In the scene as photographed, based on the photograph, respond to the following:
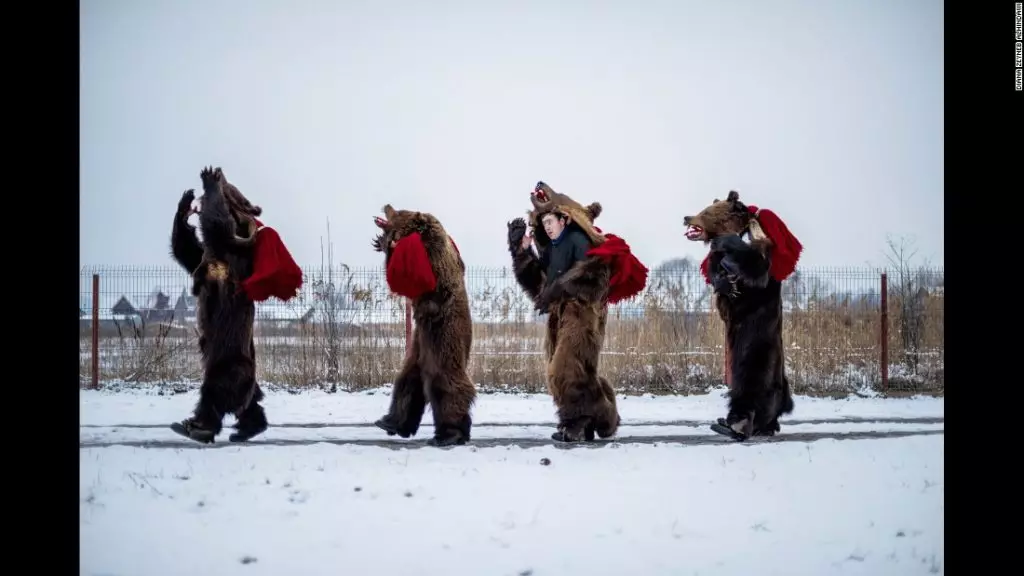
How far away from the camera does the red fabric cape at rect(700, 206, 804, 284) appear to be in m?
7.46

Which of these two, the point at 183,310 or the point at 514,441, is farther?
the point at 183,310

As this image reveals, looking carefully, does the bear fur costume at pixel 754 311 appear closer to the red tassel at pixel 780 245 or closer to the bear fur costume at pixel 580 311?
the red tassel at pixel 780 245

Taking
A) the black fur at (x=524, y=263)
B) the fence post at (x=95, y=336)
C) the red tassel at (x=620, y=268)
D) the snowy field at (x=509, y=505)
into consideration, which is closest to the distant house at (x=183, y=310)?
the fence post at (x=95, y=336)

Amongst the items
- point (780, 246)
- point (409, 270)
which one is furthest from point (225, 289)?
point (780, 246)

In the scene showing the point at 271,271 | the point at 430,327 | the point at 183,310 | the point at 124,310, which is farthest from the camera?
the point at 183,310

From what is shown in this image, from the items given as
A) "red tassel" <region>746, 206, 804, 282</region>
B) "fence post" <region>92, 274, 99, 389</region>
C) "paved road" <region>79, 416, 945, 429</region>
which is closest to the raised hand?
"paved road" <region>79, 416, 945, 429</region>

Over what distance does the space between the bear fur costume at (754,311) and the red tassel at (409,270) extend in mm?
2625

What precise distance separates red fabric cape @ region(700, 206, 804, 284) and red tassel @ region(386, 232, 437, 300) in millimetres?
2772

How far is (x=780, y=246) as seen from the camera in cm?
748

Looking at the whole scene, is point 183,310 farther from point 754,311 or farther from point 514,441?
point 754,311

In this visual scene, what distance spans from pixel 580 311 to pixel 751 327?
166 cm

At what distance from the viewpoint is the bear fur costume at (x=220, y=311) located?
6785 mm
